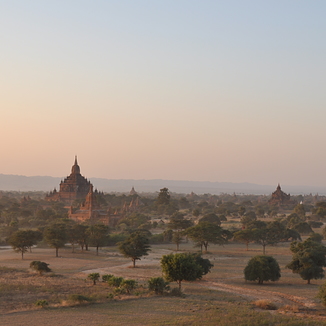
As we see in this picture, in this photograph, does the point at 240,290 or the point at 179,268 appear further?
the point at 240,290

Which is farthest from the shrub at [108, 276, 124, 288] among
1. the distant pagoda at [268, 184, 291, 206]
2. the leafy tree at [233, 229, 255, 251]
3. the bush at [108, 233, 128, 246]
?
the distant pagoda at [268, 184, 291, 206]

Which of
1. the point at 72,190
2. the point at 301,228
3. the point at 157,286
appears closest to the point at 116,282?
the point at 157,286

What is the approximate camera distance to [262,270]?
41344mm

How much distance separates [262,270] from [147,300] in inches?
490

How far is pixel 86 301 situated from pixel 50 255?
97.2 feet

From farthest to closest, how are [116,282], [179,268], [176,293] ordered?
[116,282], [179,268], [176,293]

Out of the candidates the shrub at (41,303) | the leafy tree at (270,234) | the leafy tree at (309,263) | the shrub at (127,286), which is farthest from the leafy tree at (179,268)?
the leafy tree at (270,234)

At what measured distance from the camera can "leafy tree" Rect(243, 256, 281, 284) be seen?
1633 inches

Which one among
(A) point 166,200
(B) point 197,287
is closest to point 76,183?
(A) point 166,200

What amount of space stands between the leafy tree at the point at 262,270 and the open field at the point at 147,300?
2.45 feet

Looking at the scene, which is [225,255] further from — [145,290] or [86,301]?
[86,301]

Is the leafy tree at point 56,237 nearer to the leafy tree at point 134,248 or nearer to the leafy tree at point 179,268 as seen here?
the leafy tree at point 134,248

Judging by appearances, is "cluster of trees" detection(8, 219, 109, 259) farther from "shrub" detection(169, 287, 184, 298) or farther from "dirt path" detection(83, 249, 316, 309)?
"shrub" detection(169, 287, 184, 298)

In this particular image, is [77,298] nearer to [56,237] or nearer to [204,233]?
[56,237]
